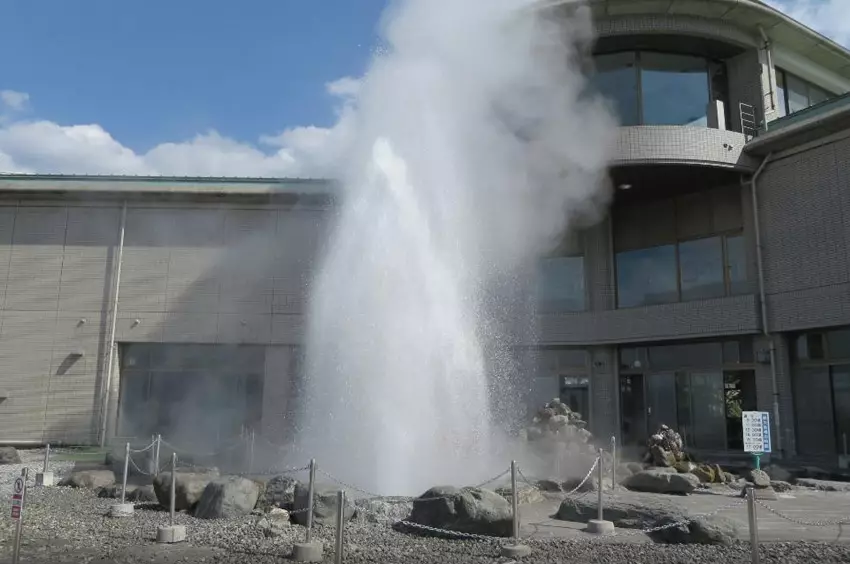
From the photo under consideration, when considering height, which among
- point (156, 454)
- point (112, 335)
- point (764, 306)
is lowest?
point (156, 454)

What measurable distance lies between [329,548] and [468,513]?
1406 millimetres

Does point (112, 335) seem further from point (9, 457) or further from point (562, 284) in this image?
point (562, 284)

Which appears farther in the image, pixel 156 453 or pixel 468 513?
pixel 156 453

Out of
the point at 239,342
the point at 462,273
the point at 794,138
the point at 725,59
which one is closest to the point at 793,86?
the point at 725,59

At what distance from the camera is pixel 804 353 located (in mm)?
15289

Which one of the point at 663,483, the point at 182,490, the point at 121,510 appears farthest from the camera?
the point at 663,483

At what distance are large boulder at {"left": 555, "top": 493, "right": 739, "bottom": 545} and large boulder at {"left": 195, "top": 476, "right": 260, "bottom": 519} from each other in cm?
365

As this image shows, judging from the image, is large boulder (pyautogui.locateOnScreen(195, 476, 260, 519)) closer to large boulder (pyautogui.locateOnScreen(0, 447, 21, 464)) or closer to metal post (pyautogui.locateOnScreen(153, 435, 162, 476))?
metal post (pyautogui.locateOnScreen(153, 435, 162, 476))

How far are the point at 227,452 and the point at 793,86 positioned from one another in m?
16.9

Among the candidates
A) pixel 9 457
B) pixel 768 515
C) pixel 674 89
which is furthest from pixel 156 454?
pixel 674 89

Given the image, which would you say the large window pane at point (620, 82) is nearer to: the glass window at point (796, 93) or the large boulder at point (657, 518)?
the glass window at point (796, 93)

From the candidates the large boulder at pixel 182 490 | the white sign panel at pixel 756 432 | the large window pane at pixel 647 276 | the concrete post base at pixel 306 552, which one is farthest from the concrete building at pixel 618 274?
the concrete post base at pixel 306 552

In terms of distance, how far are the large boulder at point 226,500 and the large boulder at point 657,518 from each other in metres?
3.65

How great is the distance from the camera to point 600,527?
7203mm
